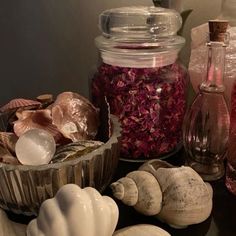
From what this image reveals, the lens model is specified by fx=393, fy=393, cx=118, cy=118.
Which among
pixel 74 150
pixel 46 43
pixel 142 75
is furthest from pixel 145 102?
pixel 46 43

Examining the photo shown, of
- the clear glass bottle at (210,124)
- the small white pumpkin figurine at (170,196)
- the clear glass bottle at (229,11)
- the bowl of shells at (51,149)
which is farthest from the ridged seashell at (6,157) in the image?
the clear glass bottle at (229,11)

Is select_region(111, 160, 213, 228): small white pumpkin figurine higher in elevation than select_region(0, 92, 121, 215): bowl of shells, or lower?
lower

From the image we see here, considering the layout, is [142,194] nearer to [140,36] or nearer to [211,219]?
[211,219]

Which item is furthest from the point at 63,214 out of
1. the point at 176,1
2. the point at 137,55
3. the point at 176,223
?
the point at 176,1

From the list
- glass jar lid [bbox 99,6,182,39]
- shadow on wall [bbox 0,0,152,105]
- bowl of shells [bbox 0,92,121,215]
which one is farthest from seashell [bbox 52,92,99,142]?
shadow on wall [bbox 0,0,152,105]

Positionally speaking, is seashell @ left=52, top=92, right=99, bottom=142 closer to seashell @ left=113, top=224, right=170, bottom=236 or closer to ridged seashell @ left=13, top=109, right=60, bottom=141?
ridged seashell @ left=13, top=109, right=60, bottom=141

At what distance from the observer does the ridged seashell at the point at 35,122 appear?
0.46 metres

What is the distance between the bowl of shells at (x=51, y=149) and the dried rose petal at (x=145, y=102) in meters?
0.04

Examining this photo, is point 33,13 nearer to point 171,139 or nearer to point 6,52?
point 6,52

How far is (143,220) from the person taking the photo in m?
0.42

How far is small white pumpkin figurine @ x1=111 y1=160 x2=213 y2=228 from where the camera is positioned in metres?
0.39

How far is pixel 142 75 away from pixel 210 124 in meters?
0.11

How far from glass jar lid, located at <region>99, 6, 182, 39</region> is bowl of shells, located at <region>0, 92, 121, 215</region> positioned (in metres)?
0.10

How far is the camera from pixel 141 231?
14.9 inches
